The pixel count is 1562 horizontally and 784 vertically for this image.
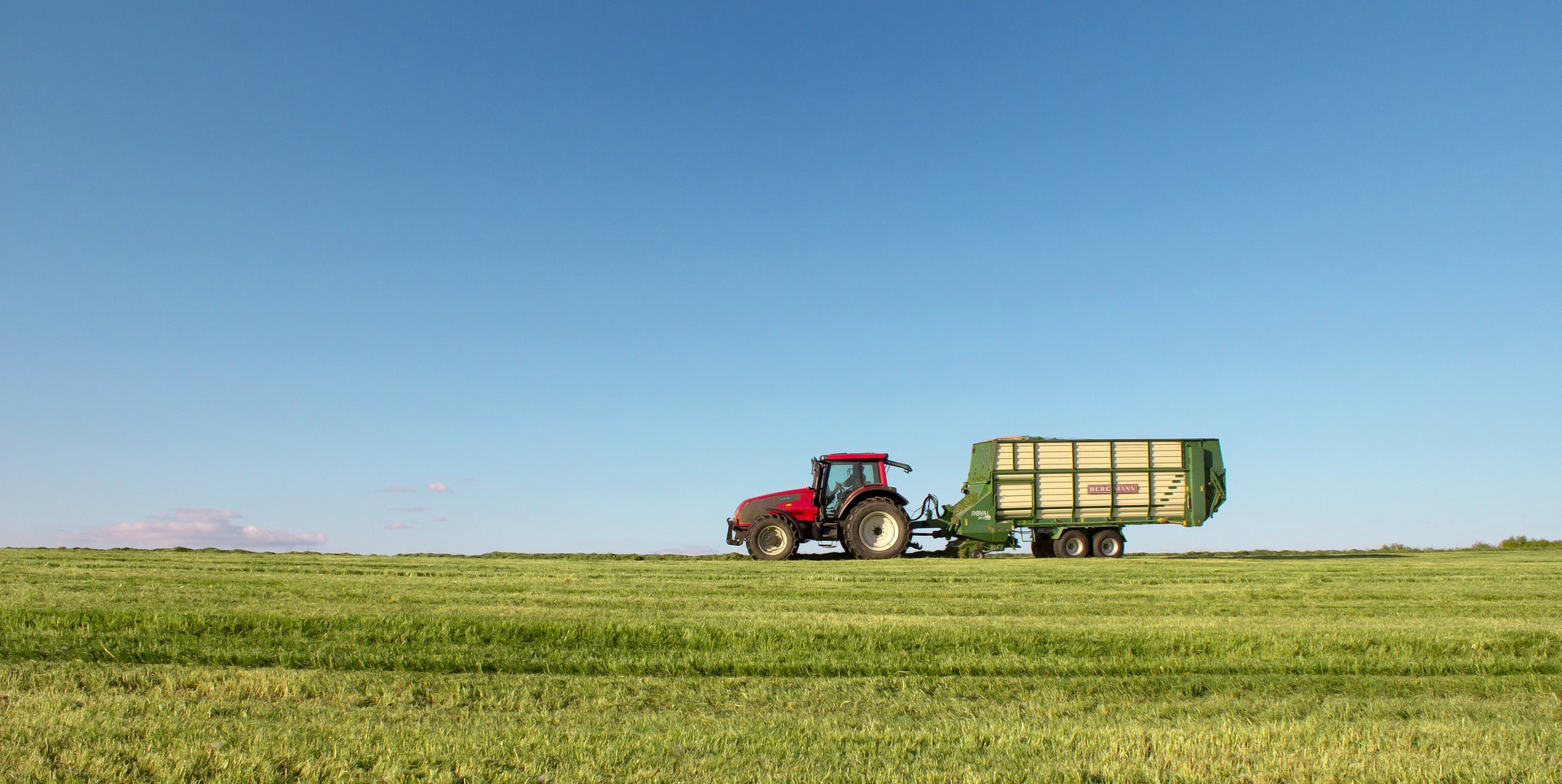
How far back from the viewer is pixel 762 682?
6246mm

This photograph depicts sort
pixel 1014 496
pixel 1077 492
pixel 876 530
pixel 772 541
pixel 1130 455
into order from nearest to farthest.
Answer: pixel 772 541
pixel 876 530
pixel 1014 496
pixel 1077 492
pixel 1130 455

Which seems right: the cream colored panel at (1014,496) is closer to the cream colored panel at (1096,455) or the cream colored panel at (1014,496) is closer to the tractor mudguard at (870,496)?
the cream colored panel at (1096,455)

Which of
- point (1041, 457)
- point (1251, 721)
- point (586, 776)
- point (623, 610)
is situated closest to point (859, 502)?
point (1041, 457)

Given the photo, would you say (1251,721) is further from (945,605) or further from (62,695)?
(62,695)

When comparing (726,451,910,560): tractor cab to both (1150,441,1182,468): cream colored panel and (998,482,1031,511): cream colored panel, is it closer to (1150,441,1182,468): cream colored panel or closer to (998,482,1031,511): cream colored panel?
(998,482,1031,511): cream colored panel

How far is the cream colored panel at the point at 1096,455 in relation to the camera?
854 inches

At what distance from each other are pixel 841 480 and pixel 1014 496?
A: 14.8 feet

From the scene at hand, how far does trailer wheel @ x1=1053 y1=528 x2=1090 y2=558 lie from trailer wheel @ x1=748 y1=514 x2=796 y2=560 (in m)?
6.74

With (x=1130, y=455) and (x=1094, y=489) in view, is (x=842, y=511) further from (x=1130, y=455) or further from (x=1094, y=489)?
(x=1130, y=455)

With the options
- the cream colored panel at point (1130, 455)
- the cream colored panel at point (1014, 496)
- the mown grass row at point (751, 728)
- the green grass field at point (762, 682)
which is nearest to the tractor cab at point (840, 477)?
the cream colored panel at point (1014, 496)

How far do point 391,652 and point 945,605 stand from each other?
5331 millimetres

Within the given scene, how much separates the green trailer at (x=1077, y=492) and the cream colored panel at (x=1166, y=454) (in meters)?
0.02

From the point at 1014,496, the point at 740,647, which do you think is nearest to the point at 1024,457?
the point at 1014,496

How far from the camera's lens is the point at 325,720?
4.85 m
